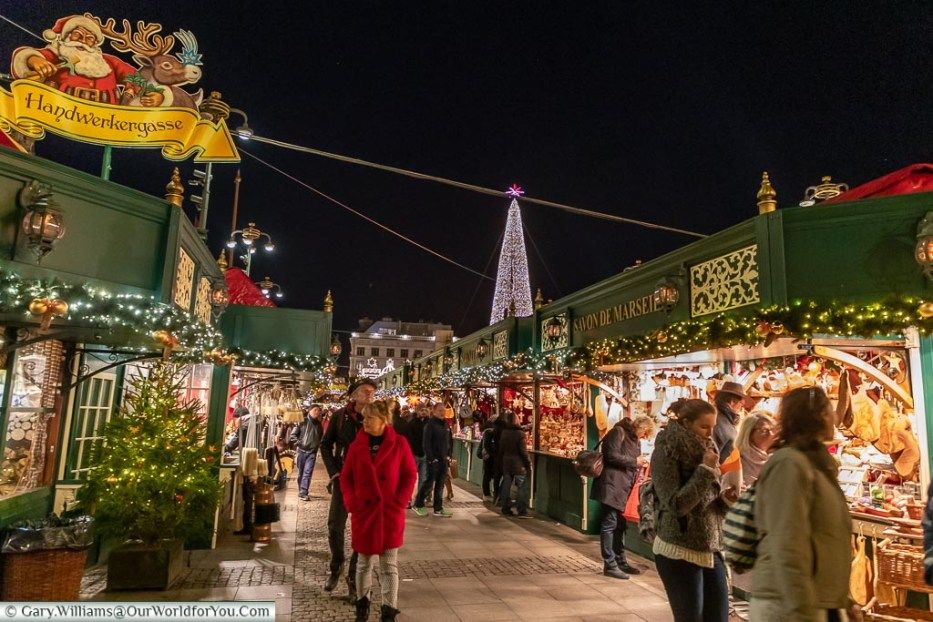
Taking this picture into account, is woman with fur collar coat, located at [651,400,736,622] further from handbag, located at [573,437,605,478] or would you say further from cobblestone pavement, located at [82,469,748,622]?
handbag, located at [573,437,605,478]

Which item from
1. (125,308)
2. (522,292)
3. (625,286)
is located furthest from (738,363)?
(522,292)

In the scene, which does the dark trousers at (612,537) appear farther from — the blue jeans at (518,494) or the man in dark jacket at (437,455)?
the man in dark jacket at (437,455)

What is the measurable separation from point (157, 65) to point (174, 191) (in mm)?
1729

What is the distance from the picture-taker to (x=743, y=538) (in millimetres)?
2506

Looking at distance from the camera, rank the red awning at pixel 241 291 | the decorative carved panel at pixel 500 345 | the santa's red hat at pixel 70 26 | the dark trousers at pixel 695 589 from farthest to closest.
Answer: the decorative carved panel at pixel 500 345 < the red awning at pixel 241 291 < the santa's red hat at pixel 70 26 < the dark trousers at pixel 695 589

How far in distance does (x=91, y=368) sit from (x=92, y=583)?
8.88ft

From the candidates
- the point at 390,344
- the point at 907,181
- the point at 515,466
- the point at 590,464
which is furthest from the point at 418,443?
the point at 390,344

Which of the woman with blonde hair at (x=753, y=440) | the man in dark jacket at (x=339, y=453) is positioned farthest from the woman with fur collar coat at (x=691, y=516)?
the man in dark jacket at (x=339, y=453)

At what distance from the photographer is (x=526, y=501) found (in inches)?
436

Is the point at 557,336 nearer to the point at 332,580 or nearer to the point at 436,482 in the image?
the point at 436,482

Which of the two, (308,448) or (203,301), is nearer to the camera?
(203,301)

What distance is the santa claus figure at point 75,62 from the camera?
21.4 ft

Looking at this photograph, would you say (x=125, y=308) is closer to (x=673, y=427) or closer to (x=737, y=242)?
(x=673, y=427)

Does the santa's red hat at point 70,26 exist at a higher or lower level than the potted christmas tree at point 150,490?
higher
